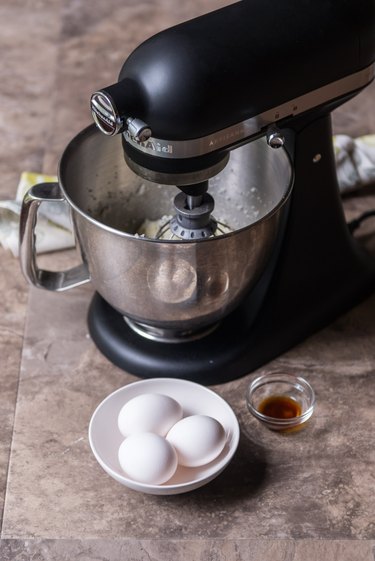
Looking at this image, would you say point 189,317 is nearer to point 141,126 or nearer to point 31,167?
point 141,126

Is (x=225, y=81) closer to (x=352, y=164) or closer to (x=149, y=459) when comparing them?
(x=149, y=459)

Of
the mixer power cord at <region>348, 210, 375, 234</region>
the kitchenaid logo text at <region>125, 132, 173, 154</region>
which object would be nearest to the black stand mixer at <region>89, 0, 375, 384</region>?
the kitchenaid logo text at <region>125, 132, 173, 154</region>

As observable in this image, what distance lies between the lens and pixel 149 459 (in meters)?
0.95

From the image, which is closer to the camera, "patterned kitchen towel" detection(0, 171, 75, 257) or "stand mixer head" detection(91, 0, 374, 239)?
"stand mixer head" detection(91, 0, 374, 239)

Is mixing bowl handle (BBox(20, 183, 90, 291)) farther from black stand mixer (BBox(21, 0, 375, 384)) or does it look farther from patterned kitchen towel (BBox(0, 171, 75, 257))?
patterned kitchen towel (BBox(0, 171, 75, 257))

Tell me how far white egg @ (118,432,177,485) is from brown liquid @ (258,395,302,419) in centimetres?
17

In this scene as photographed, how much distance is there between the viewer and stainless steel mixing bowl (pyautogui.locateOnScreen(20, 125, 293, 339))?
1.01 metres

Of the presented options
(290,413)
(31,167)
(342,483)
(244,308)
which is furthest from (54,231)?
(342,483)

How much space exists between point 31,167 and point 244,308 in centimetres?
46

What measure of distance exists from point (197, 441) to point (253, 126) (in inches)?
12.5

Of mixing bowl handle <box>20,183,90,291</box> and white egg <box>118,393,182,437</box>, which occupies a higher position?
mixing bowl handle <box>20,183,90,291</box>

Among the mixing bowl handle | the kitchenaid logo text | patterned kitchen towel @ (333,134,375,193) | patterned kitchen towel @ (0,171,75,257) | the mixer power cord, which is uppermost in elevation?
the kitchenaid logo text

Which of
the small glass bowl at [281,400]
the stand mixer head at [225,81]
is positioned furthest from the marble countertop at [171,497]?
the stand mixer head at [225,81]

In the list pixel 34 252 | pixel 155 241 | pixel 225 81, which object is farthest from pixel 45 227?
pixel 225 81
